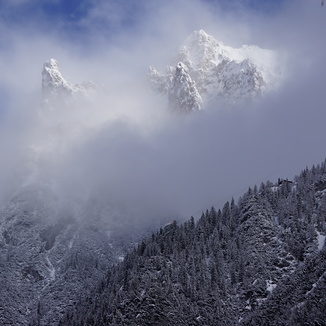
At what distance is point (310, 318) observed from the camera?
192 metres

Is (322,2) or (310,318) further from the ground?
(322,2)

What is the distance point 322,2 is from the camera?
89938 millimetres

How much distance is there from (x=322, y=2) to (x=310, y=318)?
132 meters

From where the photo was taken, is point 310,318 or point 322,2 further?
point 310,318
